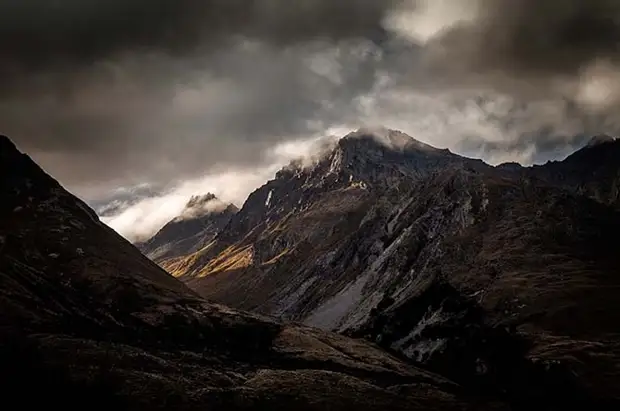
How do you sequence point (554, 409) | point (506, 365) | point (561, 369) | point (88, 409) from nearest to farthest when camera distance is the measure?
point (88, 409) → point (554, 409) → point (561, 369) → point (506, 365)

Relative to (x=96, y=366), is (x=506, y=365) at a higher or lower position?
higher

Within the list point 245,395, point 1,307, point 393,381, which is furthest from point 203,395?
point 1,307

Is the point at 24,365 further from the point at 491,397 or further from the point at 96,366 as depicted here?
the point at 491,397

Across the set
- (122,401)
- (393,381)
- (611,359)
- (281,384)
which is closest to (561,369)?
(611,359)

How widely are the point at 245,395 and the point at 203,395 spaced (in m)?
10.6

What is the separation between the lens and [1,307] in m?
182

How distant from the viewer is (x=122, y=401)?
137875mm

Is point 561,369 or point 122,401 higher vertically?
point 561,369

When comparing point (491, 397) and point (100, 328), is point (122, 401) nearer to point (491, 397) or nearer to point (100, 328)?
point (100, 328)

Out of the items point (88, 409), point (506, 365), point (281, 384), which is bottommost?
point (88, 409)

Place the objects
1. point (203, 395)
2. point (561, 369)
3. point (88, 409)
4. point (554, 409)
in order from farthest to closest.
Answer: point (561, 369)
point (554, 409)
point (203, 395)
point (88, 409)

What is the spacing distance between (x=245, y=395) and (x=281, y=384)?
53.3ft

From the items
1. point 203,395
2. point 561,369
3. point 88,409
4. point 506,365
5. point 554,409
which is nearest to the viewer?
point 88,409

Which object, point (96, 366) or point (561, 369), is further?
point (561, 369)
